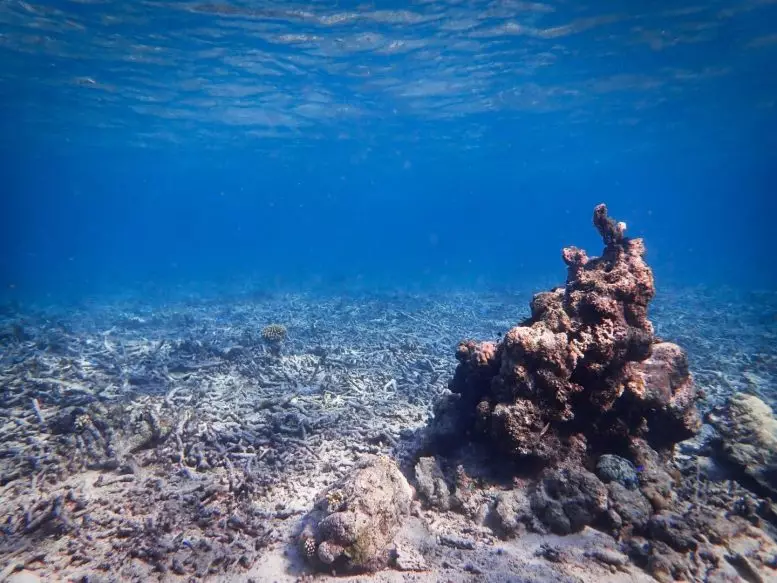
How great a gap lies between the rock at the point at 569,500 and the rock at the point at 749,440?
8.98ft

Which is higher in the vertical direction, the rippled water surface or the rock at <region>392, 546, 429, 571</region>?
the rippled water surface

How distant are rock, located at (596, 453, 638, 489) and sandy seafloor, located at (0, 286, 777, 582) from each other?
2.48ft

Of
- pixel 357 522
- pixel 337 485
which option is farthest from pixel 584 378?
pixel 337 485

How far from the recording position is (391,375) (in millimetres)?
10805

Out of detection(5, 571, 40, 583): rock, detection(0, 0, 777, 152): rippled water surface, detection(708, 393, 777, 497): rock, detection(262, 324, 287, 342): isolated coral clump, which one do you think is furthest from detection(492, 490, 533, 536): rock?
detection(0, 0, 777, 152): rippled water surface

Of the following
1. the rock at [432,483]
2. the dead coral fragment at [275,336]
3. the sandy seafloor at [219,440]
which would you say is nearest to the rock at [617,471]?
the sandy seafloor at [219,440]

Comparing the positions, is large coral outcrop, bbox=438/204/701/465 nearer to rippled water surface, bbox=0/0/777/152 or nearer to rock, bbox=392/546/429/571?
rock, bbox=392/546/429/571

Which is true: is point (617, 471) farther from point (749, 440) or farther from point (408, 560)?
point (408, 560)

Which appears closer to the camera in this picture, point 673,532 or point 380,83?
point 673,532

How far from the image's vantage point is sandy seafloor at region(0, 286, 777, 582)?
4.48m

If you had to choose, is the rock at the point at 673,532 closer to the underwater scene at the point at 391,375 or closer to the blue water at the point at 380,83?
the underwater scene at the point at 391,375

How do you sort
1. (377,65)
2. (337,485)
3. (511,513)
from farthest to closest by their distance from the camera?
(377,65)
(337,485)
(511,513)

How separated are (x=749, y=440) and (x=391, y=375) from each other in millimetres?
7145

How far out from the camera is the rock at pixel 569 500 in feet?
15.0
